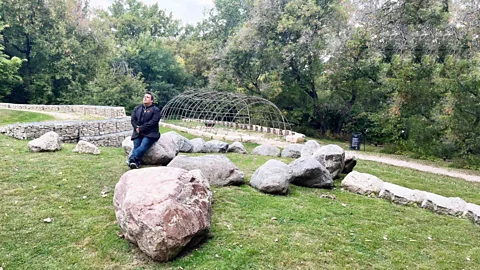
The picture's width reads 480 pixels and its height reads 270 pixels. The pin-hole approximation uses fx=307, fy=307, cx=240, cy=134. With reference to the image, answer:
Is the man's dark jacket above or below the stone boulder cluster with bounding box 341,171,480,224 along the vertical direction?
above

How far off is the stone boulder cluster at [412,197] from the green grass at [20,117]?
37.8ft

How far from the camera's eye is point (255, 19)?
18.2m

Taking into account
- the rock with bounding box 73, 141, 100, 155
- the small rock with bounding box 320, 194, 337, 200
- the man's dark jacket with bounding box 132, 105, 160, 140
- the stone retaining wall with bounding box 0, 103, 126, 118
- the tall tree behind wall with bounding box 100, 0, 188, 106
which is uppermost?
the tall tree behind wall with bounding box 100, 0, 188, 106

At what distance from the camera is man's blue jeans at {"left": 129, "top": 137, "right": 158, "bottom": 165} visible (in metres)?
5.93

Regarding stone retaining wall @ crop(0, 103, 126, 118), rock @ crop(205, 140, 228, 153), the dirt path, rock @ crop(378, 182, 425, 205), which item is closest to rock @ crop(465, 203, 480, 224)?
rock @ crop(378, 182, 425, 205)

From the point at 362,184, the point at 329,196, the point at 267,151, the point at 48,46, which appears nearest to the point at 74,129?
the point at 267,151

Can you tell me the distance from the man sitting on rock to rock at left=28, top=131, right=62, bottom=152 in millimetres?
2341

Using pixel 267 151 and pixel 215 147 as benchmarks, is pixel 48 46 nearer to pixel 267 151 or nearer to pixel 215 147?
pixel 215 147

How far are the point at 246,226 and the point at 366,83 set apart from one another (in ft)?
48.9

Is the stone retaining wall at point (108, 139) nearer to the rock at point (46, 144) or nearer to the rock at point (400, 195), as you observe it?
the rock at point (46, 144)

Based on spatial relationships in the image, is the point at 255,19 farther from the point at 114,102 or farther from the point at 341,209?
the point at 341,209

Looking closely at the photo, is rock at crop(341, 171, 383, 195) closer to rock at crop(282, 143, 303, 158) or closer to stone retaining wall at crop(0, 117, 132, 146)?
rock at crop(282, 143, 303, 158)

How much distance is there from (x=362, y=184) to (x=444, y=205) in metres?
1.37

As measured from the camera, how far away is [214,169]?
18.2ft
